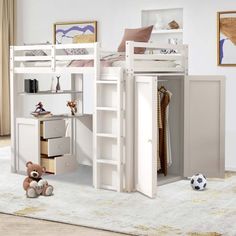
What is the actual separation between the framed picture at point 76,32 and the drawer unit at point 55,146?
8.04 feet

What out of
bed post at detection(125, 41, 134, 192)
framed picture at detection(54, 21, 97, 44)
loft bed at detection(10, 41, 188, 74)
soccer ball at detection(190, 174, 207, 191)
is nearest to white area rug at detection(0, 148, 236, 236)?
soccer ball at detection(190, 174, 207, 191)

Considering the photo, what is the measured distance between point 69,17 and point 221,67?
2336 millimetres

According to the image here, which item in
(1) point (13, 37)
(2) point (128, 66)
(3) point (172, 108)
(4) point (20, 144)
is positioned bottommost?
(4) point (20, 144)

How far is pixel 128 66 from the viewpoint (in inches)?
167

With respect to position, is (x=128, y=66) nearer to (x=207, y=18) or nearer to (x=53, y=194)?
(x=53, y=194)

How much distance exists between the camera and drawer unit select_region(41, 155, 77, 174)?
485 centimetres

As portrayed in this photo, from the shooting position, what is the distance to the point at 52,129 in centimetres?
489

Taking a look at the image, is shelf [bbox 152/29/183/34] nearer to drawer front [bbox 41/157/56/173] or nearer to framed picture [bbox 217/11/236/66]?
framed picture [bbox 217/11/236/66]

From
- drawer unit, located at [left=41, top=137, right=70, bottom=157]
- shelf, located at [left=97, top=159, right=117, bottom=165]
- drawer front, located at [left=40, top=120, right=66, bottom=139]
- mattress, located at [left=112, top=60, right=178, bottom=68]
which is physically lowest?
shelf, located at [left=97, top=159, right=117, bottom=165]

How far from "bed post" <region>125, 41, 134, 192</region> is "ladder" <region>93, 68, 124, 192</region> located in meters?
0.04

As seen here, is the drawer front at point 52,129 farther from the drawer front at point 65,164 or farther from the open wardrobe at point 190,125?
the open wardrobe at point 190,125

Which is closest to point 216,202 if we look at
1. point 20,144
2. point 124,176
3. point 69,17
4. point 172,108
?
point 124,176

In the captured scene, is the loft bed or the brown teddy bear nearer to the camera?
the brown teddy bear

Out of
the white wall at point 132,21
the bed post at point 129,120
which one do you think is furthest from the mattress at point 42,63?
the white wall at point 132,21
